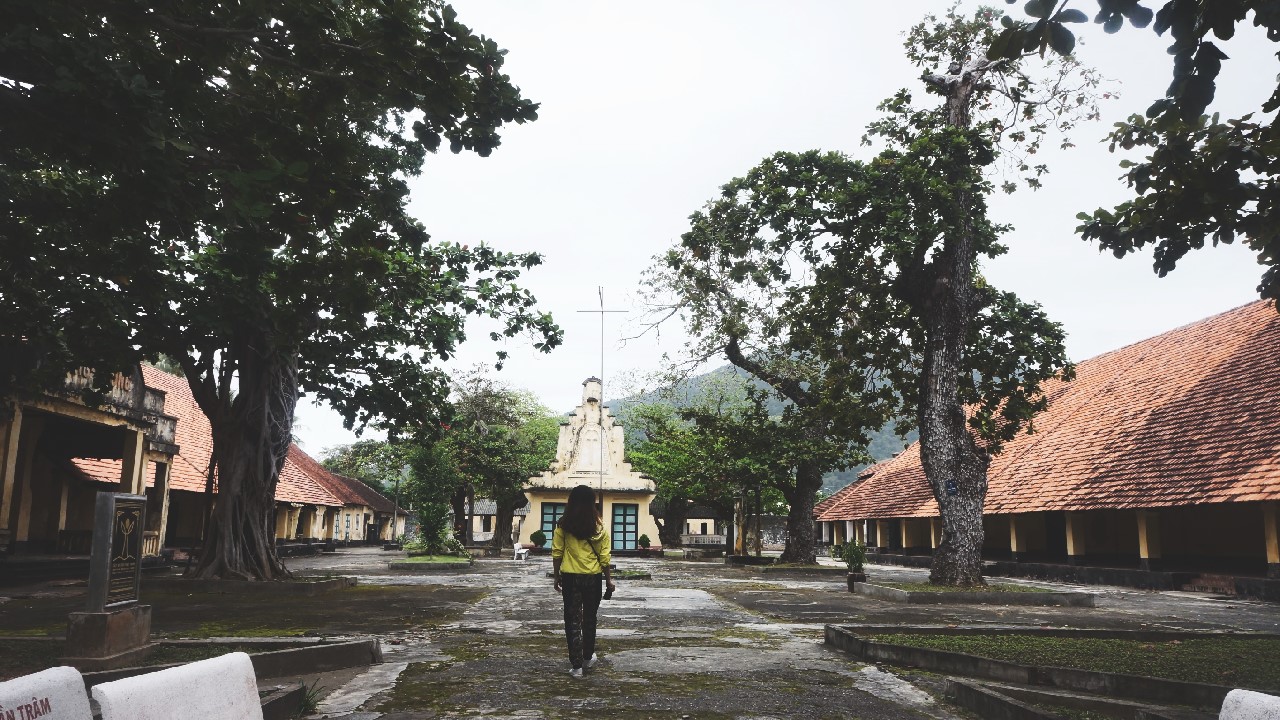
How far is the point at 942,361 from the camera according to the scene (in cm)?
1753

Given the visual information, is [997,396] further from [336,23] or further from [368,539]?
[368,539]

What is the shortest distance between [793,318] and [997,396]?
4.55 metres

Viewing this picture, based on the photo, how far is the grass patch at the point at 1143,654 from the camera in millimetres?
6910

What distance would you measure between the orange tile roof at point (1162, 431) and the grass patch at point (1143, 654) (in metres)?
8.40

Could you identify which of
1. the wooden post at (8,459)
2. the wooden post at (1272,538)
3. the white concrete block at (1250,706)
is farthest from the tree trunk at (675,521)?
the white concrete block at (1250,706)

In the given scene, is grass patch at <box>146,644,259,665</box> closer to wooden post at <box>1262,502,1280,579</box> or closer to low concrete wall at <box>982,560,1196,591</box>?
wooden post at <box>1262,502,1280,579</box>

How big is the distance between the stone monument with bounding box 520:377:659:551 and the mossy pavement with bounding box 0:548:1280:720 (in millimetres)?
25748

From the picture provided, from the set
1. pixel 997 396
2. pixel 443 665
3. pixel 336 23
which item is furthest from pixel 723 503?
pixel 336 23

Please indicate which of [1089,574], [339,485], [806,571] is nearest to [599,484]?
[339,485]

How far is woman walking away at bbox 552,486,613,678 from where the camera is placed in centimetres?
759

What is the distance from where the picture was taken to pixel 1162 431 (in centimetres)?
2088

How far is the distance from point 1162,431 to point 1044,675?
1648cm

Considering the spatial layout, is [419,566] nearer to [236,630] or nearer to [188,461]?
[188,461]

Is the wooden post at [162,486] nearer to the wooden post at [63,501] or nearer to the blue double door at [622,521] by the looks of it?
the wooden post at [63,501]
